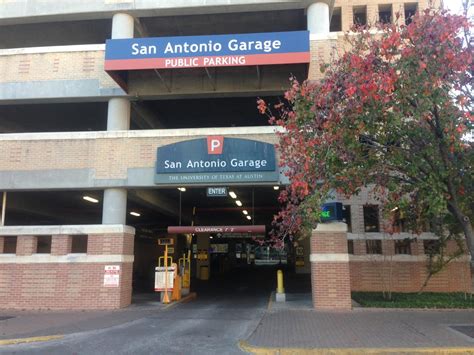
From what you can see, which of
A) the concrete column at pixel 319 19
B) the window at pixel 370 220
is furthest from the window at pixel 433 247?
the concrete column at pixel 319 19

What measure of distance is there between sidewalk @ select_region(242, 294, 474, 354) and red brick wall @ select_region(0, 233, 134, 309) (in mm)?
5215

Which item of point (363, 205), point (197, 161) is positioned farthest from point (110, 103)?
point (363, 205)

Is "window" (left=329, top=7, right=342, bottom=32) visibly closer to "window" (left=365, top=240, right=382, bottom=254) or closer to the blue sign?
the blue sign

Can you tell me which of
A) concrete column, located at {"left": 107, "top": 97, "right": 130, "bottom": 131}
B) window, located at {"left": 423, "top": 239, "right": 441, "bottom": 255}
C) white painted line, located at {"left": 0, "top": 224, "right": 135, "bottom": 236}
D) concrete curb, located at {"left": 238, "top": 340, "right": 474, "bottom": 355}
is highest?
concrete column, located at {"left": 107, "top": 97, "right": 130, "bottom": 131}

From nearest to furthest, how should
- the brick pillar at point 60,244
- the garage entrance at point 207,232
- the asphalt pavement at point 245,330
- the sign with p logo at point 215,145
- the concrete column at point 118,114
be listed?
the asphalt pavement at point 245,330 < the brick pillar at point 60,244 < the sign with p logo at point 215,145 < the concrete column at point 118,114 < the garage entrance at point 207,232

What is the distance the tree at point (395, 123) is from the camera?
8328 mm

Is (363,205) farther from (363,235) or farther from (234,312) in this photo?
(234,312)

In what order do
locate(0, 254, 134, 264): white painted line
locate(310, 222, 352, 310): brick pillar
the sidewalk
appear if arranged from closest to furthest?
the sidewalk → locate(310, 222, 352, 310): brick pillar → locate(0, 254, 134, 264): white painted line

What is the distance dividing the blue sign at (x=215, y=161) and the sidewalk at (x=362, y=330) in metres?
4.51

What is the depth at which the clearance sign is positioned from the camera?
51.2 feet

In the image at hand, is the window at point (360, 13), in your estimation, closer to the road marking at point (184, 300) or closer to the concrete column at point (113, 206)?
the concrete column at point (113, 206)

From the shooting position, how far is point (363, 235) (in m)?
17.3

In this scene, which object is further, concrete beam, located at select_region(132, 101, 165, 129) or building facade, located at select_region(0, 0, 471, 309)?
concrete beam, located at select_region(132, 101, 165, 129)

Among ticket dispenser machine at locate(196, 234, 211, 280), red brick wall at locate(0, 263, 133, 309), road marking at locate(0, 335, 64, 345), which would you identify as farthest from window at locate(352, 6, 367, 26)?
ticket dispenser machine at locate(196, 234, 211, 280)
